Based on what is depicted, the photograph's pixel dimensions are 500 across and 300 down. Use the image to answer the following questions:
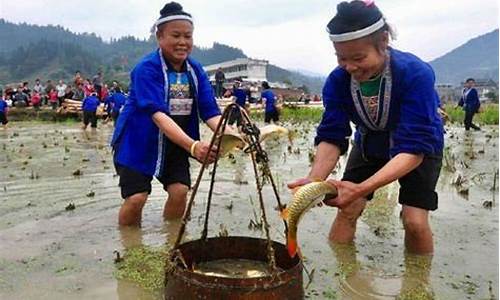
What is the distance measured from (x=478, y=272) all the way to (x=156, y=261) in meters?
2.36

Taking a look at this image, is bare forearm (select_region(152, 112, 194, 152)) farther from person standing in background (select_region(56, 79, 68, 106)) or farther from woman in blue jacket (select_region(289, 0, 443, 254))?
person standing in background (select_region(56, 79, 68, 106))

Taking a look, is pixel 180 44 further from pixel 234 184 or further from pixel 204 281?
pixel 234 184

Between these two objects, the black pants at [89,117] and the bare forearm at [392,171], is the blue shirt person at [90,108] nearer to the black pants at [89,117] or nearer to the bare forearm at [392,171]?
the black pants at [89,117]

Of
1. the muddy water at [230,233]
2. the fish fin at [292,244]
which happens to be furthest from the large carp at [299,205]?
the muddy water at [230,233]

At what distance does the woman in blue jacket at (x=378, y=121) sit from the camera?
3277 millimetres

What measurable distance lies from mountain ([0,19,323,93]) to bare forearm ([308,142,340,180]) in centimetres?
7224

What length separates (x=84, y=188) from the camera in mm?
7133

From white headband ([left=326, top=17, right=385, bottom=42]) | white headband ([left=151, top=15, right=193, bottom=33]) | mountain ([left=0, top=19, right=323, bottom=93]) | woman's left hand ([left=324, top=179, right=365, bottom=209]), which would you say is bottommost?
woman's left hand ([left=324, top=179, right=365, bottom=209])

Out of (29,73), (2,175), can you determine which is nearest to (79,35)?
(29,73)

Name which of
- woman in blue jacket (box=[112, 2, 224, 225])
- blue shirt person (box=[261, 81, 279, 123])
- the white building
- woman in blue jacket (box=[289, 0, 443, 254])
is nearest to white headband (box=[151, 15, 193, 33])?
woman in blue jacket (box=[112, 2, 224, 225])

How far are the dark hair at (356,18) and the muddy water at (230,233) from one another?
60.3 inches

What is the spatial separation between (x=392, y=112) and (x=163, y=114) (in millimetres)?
1754

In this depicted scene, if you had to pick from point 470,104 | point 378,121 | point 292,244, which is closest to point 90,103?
point 470,104

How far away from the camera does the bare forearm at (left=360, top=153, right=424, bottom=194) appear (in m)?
3.33
